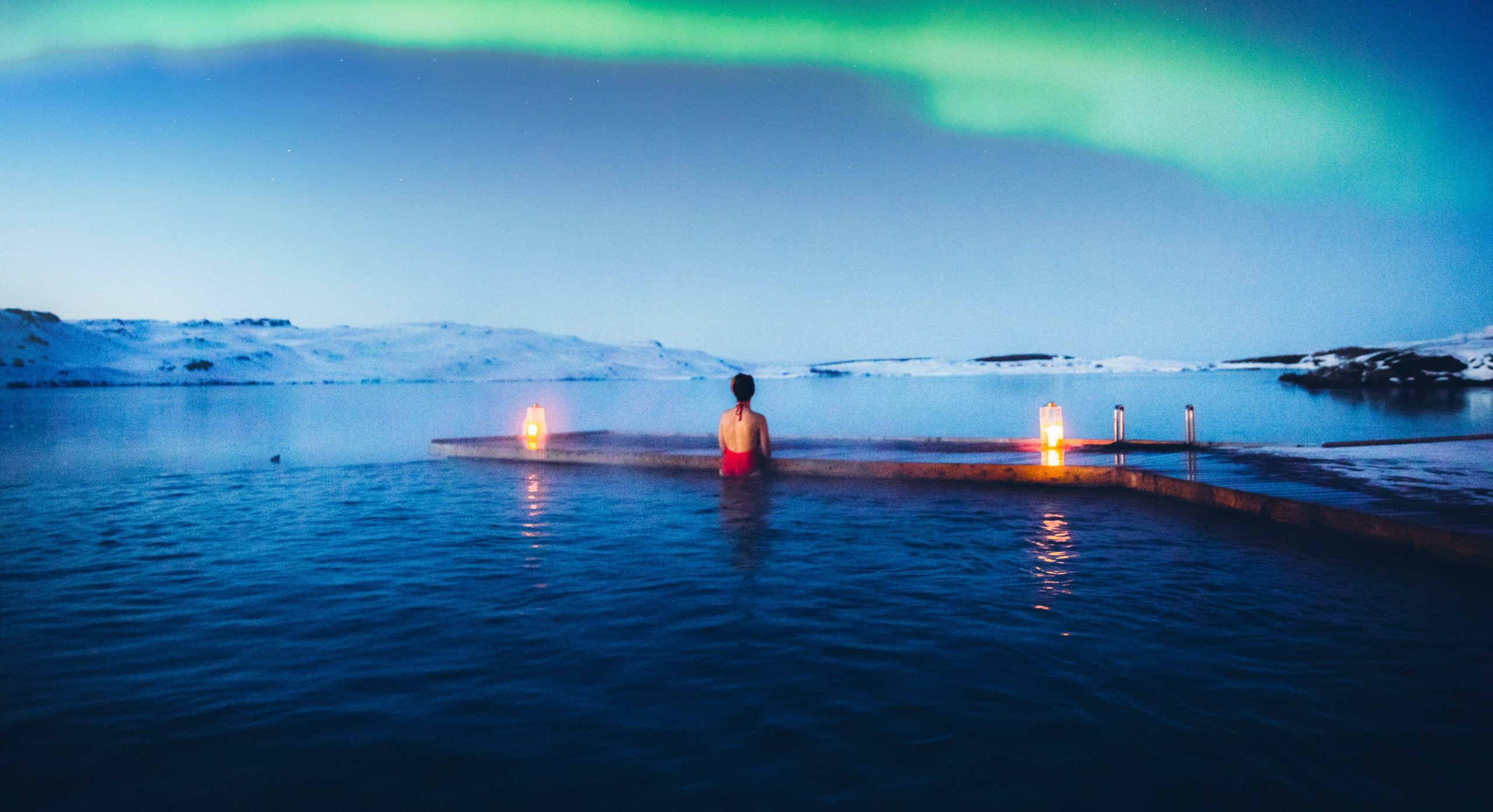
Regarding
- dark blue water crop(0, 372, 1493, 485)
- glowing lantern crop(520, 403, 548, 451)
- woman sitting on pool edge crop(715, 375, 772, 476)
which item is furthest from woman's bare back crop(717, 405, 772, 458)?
dark blue water crop(0, 372, 1493, 485)

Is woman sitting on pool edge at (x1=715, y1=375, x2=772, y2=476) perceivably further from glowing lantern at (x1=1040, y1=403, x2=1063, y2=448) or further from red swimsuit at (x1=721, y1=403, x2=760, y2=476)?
glowing lantern at (x1=1040, y1=403, x2=1063, y2=448)

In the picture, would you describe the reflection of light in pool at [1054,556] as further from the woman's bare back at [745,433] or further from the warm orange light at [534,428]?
the warm orange light at [534,428]

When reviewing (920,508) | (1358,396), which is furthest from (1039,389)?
(920,508)

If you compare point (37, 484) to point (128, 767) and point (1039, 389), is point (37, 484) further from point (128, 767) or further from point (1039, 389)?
point (1039, 389)

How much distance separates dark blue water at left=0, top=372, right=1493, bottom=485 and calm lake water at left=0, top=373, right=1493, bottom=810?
14.0 m

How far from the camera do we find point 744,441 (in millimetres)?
16531

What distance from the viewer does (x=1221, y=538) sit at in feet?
37.4

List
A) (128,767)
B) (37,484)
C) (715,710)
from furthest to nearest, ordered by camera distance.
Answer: (37,484) → (715,710) → (128,767)

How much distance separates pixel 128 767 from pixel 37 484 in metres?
21.0

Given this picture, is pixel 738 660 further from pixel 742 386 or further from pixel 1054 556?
pixel 742 386

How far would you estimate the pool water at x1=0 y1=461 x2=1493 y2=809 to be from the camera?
4.83 metres

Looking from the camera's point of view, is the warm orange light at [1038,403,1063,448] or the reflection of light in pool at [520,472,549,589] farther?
the warm orange light at [1038,403,1063,448]

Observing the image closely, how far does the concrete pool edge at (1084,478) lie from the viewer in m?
9.52

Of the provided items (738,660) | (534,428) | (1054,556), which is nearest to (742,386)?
(1054,556)
